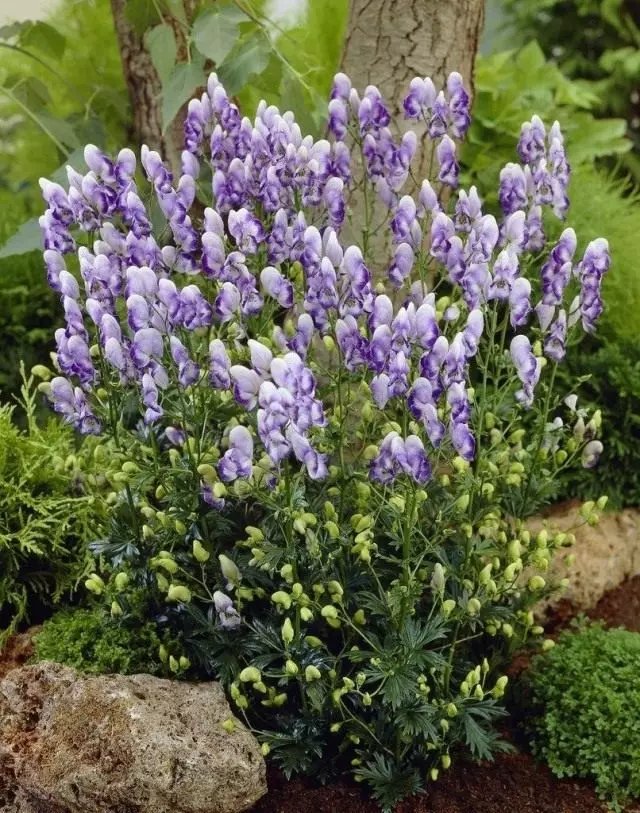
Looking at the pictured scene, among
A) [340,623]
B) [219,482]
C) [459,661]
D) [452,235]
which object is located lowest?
[459,661]

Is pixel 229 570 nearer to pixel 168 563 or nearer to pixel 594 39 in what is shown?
pixel 168 563

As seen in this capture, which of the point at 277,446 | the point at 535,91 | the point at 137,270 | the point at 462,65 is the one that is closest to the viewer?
the point at 277,446

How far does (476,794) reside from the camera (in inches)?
98.4

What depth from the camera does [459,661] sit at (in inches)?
97.4

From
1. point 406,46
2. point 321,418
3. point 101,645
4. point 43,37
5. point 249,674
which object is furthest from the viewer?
point 43,37

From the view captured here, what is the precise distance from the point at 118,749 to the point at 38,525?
912 millimetres

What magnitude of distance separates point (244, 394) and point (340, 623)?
28.8 inches

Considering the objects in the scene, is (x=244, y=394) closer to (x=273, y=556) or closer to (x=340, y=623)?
(x=273, y=556)

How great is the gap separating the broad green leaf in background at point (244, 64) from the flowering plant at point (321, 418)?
538 millimetres

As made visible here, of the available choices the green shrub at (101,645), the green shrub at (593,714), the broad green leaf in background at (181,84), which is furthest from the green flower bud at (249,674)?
the broad green leaf in background at (181,84)

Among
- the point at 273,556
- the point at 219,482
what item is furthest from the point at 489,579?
the point at 219,482

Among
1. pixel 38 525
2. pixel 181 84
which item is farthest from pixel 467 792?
pixel 181 84

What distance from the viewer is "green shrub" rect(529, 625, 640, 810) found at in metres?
2.57

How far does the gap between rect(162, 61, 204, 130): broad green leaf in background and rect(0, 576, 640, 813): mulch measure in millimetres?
1620
